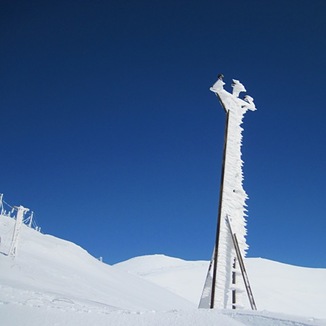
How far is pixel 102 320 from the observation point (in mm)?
6926

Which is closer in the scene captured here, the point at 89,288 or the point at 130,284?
the point at 89,288

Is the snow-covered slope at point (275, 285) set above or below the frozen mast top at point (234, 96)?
below

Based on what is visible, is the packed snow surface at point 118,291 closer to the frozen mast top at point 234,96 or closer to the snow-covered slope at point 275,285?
the snow-covered slope at point 275,285

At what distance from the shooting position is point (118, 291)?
26938 mm

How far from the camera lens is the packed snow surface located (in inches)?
271

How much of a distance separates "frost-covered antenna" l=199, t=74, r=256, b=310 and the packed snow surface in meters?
1.96

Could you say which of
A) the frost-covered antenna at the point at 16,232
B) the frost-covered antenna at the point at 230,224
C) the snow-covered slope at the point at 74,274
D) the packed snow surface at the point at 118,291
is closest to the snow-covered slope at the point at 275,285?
the packed snow surface at the point at 118,291

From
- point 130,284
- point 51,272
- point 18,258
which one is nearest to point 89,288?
point 51,272

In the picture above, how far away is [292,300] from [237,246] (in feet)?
133

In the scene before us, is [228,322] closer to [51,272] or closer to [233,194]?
[233,194]

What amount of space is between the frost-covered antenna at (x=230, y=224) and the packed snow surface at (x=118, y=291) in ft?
6.43

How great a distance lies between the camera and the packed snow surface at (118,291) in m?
6.88

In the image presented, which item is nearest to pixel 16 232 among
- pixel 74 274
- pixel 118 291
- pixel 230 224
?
pixel 74 274

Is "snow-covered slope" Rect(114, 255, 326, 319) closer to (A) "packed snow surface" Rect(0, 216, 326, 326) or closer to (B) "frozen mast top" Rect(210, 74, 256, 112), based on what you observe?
(A) "packed snow surface" Rect(0, 216, 326, 326)
